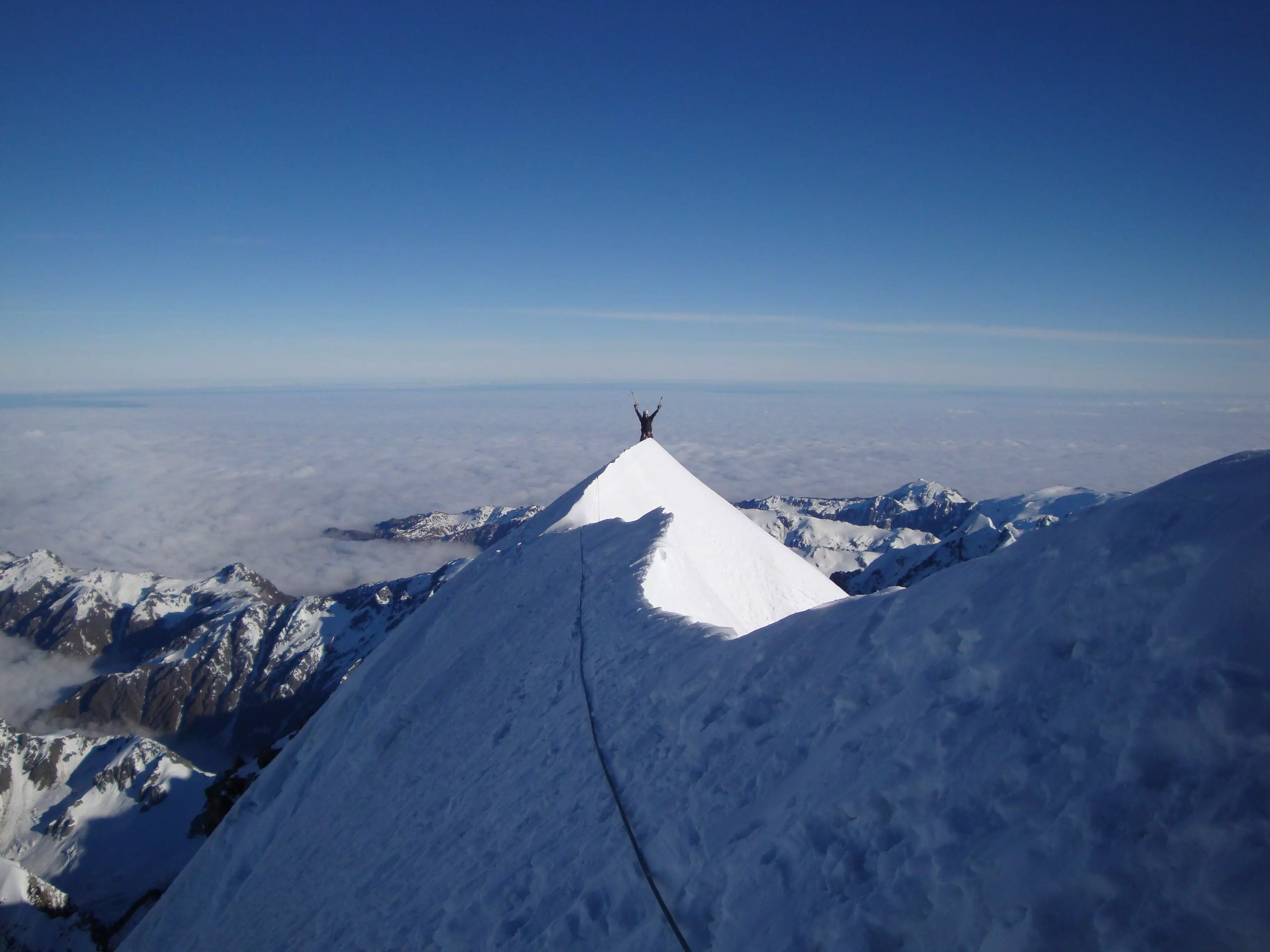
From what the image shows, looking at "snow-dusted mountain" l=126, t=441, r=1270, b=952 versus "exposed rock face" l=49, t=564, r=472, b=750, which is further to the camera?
"exposed rock face" l=49, t=564, r=472, b=750

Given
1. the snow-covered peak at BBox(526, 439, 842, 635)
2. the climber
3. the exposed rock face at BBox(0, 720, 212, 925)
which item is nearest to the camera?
the snow-covered peak at BBox(526, 439, 842, 635)

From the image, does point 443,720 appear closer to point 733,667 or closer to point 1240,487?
point 733,667

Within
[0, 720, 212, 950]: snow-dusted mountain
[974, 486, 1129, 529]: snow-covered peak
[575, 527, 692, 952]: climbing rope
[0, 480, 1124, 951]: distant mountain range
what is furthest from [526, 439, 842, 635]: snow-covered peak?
[974, 486, 1129, 529]: snow-covered peak

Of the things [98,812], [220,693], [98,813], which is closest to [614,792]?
[98,813]

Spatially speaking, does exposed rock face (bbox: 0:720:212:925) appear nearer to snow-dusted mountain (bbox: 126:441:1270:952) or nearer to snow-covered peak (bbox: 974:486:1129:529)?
snow-dusted mountain (bbox: 126:441:1270:952)

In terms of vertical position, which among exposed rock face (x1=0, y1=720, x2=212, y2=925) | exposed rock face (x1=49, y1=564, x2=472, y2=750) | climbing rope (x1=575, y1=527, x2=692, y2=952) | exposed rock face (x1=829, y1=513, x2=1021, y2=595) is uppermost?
climbing rope (x1=575, y1=527, x2=692, y2=952)

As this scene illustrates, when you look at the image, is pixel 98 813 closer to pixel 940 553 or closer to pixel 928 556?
pixel 928 556
